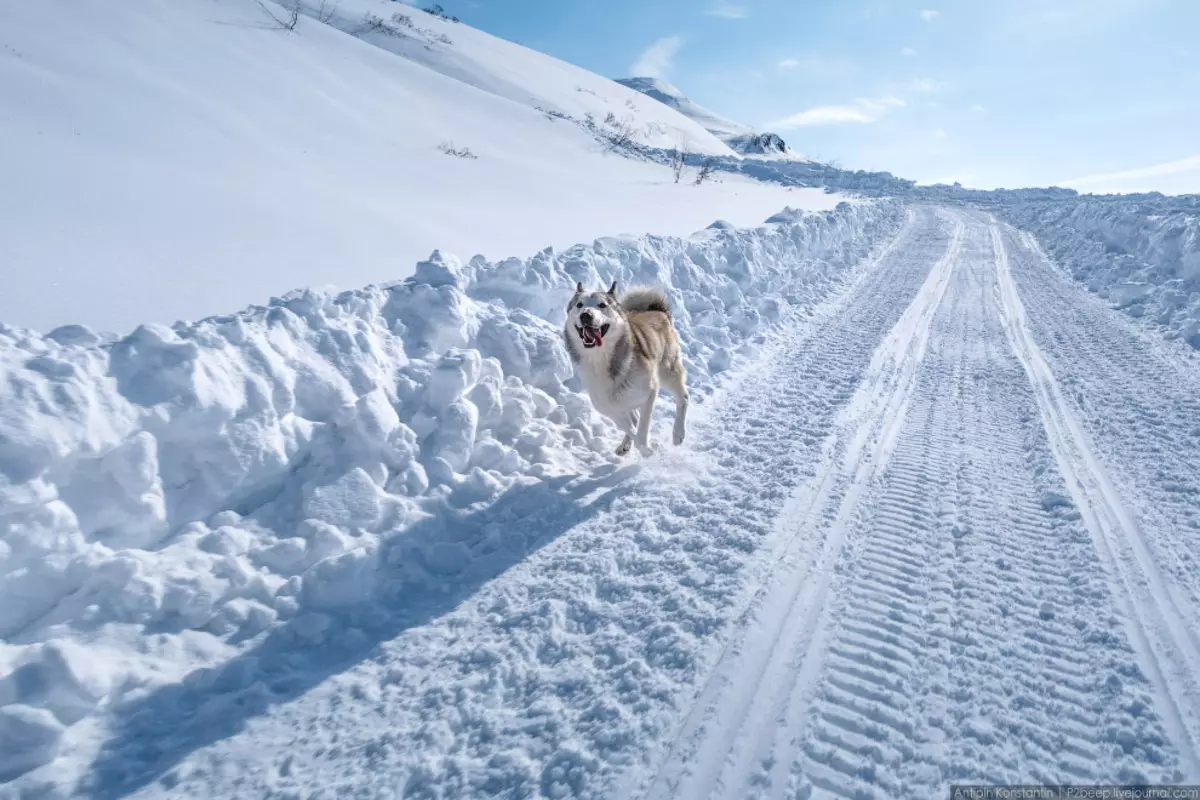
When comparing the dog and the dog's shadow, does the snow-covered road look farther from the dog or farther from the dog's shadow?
the dog

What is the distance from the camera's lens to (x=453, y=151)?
51.8ft

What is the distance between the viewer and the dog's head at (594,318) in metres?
4.27

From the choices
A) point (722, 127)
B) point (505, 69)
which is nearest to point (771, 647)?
point (505, 69)

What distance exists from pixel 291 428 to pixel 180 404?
23.6 inches

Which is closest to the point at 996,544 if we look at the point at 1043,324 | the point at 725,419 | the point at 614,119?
the point at 725,419

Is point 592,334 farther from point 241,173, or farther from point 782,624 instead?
point 241,173

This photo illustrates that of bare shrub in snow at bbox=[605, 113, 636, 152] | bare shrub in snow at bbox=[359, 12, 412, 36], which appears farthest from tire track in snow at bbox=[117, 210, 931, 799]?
bare shrub in snow at bbox=[359, 12, 412, 36]

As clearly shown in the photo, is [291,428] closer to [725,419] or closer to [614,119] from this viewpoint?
[725,419]

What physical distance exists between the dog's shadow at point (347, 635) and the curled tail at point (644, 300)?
2180 mm

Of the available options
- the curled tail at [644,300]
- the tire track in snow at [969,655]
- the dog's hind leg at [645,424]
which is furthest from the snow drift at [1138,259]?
the dog's hind leg at [645,424]

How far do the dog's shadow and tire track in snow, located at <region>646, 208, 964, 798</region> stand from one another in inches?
48.7

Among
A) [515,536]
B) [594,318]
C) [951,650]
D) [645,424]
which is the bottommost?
[515,536]

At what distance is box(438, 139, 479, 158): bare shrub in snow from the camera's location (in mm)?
15602

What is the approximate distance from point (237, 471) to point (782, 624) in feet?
9.93
